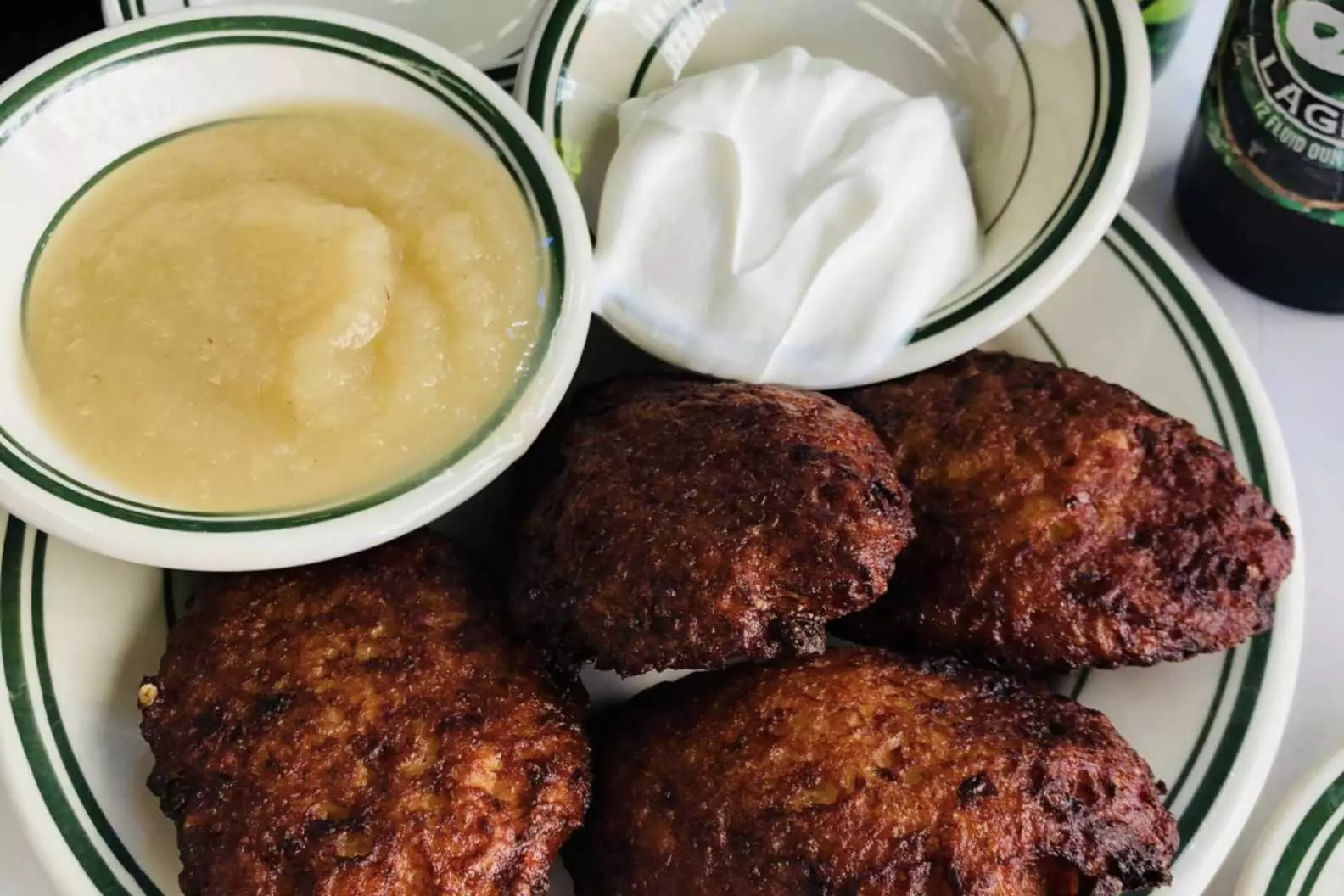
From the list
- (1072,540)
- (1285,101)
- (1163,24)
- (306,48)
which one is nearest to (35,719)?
(306,48)

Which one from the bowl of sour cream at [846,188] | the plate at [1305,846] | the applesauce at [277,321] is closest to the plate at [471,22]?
the bowl of sour cream at [846,188]

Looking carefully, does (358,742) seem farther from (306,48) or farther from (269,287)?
(306,48)

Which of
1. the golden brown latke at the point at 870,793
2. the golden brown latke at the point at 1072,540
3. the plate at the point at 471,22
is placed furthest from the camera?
the plate at the point at 471,22

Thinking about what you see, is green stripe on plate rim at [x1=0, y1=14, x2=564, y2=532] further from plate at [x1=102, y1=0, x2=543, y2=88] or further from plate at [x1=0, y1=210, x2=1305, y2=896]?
plate at [x1=102, y1=0, x2=543, y2=88]

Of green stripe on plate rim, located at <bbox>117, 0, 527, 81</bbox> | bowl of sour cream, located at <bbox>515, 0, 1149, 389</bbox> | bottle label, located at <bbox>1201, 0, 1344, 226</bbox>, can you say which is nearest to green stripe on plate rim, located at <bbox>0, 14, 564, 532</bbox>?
bowl of sour cream, located at <bbox>515, 0, 1149, 389</bbox>

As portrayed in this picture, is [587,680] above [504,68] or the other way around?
the other way around

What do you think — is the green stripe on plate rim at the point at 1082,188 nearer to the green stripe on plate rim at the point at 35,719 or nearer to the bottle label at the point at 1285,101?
the bottle label at the point at 1285,101
